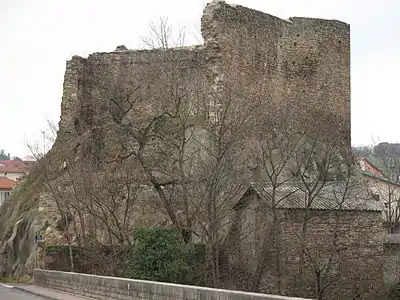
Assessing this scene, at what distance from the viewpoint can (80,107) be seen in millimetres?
43281

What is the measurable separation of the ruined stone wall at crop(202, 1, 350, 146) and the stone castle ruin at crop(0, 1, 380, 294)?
6 centimetres

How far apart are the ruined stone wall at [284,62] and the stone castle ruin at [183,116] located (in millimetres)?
63

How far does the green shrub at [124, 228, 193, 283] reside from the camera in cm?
2752

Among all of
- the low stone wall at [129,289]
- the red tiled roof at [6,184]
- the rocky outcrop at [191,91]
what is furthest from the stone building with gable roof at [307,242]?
the red tiled roof at [6,184]

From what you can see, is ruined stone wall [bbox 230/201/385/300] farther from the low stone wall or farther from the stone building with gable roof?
the low stone wall

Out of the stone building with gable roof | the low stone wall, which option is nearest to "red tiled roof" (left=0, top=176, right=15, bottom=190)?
the low stone wall

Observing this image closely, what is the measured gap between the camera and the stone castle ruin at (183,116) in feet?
105

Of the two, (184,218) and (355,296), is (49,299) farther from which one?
(355,296)

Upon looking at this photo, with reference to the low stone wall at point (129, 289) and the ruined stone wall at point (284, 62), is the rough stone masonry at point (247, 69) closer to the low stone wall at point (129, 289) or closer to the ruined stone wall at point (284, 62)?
the ruined stone wall at point (284, 62)

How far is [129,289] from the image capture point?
2047 cm

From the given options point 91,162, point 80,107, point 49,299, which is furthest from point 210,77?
point 49,299

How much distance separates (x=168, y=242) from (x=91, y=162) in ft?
34.1

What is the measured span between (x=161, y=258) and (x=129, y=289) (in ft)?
23.7

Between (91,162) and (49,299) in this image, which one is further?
(91,162)
